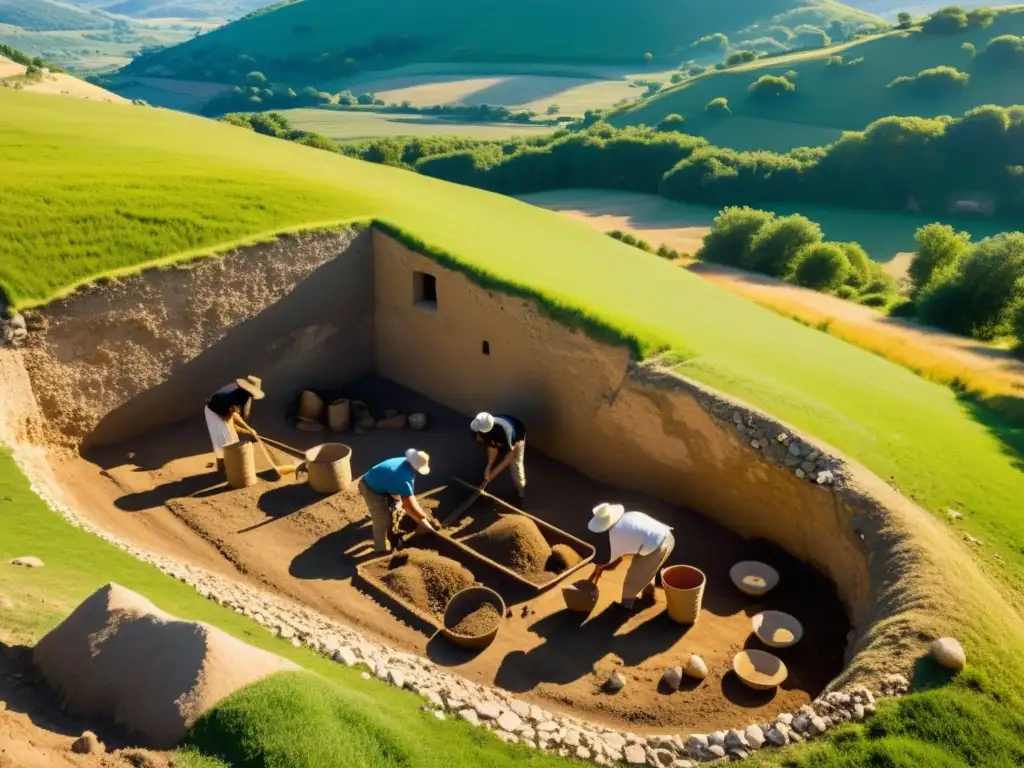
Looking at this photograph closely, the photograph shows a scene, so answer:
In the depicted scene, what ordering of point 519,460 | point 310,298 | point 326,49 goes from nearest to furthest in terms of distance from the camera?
point 519,460 → point 310,298 → point 326,49

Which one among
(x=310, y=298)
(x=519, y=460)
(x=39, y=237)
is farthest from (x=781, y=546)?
(x=39, y=237)

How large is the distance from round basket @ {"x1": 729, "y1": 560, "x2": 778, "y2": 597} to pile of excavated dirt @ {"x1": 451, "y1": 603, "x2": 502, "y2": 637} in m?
3.22

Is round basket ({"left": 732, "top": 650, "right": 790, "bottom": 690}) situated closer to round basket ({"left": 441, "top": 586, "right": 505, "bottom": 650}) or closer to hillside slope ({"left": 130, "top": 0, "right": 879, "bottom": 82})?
round basket ({"left": 441, "top": 586, "right": 505, "bottom": 650})

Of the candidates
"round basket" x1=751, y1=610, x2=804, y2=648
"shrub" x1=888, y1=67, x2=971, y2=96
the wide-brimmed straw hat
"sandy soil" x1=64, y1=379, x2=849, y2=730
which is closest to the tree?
"sandy soil" x1=64, y1=379, x2=849, y2=730

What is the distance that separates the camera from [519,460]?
12.2 m

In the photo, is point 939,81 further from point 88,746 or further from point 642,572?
point 88,746

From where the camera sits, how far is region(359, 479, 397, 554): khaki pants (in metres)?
10.5

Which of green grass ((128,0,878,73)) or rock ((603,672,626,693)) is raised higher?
green grass ((128,0,878,73))

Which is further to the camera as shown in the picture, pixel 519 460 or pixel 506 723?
pixel 519 460

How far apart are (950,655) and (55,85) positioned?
46731 millimetres

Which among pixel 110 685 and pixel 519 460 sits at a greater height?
pixel 110 685

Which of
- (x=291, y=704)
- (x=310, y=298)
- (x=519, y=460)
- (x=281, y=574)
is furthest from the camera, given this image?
(x=310, y=298)

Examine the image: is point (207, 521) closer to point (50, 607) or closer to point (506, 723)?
point (50, 607)

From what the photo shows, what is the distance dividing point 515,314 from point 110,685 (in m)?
8.90
